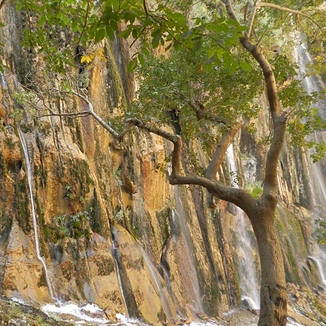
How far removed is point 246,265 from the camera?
16.3m

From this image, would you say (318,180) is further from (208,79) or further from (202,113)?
(202,113)

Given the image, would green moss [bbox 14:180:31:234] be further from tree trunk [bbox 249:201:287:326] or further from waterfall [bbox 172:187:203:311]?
waterfall [bbox 172:187:203:311]

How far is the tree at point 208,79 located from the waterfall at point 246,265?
7.74 m

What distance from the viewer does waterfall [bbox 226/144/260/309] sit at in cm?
1486

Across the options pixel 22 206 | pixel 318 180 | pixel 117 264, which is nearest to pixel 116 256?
pixel 117 264

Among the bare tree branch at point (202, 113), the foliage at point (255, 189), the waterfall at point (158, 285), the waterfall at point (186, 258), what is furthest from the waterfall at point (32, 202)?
the foliage at point (255, 189)

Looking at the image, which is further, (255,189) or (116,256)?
(255,189)

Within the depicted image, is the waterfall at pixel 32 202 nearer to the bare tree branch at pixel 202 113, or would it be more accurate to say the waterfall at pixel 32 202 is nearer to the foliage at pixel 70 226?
the foliage at pixel 70 226

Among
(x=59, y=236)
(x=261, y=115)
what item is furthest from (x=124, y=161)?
(x=261, y=115)

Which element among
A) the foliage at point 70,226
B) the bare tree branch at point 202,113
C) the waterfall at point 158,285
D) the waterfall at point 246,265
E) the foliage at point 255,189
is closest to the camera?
the bare tree branch at point 202,113

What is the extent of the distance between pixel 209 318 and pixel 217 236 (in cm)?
429

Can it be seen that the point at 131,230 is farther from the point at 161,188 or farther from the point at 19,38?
the point at 19,38

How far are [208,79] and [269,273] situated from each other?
469cm

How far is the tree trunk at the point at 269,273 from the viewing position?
16.3 feet
